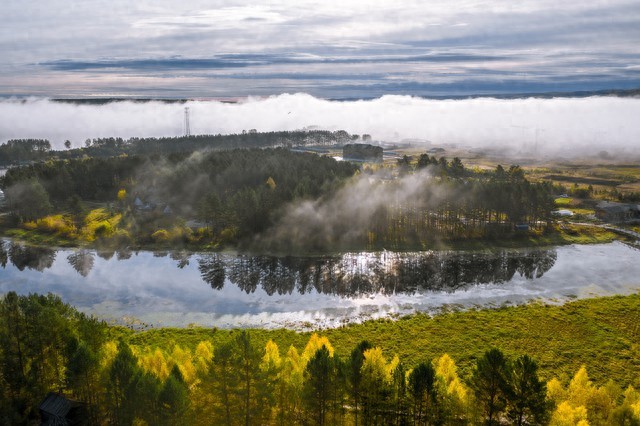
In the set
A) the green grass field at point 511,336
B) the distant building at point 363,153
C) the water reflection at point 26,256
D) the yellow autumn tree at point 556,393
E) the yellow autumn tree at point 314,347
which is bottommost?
the green grass field at point 511,336

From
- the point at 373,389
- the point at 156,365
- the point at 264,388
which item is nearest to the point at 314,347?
the point at 264,388

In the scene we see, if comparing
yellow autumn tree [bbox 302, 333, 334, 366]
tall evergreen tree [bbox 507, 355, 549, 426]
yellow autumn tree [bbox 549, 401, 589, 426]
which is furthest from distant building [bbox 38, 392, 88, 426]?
yellow autumn tree [bbox 549, 401, 589, 426]

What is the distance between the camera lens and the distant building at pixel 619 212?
103 metres

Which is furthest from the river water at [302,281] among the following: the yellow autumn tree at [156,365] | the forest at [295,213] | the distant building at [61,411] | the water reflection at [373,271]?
the distant building at [61,411]

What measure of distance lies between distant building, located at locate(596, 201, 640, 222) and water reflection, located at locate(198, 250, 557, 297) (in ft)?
102

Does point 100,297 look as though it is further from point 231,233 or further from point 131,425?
point 131,425

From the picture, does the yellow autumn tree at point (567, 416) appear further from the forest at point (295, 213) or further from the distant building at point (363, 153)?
the distant building at point (363, 153)

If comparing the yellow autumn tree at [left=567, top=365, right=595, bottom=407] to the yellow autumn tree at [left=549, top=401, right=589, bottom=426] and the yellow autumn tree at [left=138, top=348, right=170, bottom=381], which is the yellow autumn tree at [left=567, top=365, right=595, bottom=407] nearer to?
the yellow autumn tree at [left=549, top=401, right=589, bottom=426]

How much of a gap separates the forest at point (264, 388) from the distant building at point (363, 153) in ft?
522

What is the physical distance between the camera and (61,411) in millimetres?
30031

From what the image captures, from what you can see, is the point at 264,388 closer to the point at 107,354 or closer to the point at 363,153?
the point at 107,354

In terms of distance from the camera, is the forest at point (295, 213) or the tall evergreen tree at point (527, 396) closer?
the tall evergreen tree at point (527, 396)

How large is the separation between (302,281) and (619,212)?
7720 centimetres

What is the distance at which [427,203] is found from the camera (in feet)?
325
